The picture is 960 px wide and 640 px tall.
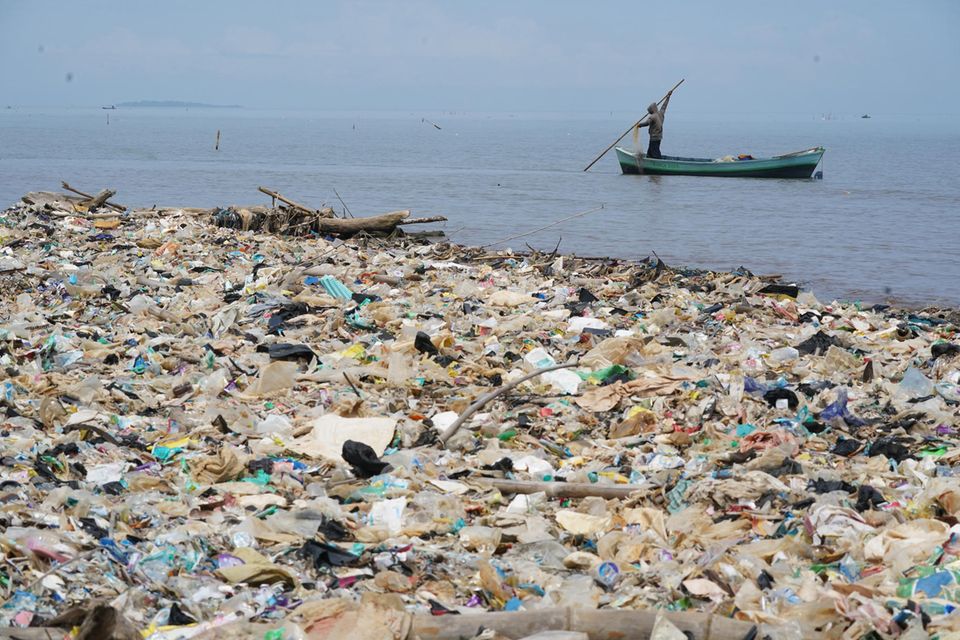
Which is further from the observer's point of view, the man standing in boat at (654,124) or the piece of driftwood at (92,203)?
the man standing in boat at (654,124)

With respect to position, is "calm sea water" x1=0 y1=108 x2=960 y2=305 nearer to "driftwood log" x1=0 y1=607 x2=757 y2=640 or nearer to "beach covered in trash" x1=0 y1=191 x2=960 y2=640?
"beach covered in trash" x1=0 y1=191 x2=960 y2=640

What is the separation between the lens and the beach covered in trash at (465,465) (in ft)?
12.5

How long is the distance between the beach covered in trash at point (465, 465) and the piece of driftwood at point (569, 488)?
19 mm

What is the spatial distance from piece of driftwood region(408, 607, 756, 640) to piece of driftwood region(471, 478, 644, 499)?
66.1 inches

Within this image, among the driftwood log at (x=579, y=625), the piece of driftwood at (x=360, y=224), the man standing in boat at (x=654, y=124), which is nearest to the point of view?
the driftwood log at (x=579, y=625)

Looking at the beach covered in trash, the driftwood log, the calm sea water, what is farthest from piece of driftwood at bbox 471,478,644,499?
the calm sea water

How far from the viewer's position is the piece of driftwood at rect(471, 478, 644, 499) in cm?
514

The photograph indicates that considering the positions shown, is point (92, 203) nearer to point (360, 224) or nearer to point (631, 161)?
point (360, 224)

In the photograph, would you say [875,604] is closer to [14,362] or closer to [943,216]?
[14,362]

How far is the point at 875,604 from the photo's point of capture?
142 inches

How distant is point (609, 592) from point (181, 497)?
2.30m

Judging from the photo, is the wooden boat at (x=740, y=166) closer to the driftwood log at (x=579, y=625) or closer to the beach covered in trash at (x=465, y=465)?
the beach covered in trash at (x=465, y=465)

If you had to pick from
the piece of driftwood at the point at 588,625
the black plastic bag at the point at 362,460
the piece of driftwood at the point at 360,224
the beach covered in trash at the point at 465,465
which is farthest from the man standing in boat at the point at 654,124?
the piece of driftwood at the point at 588,625

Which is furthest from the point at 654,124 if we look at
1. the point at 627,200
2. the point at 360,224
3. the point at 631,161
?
the point at 360,224
